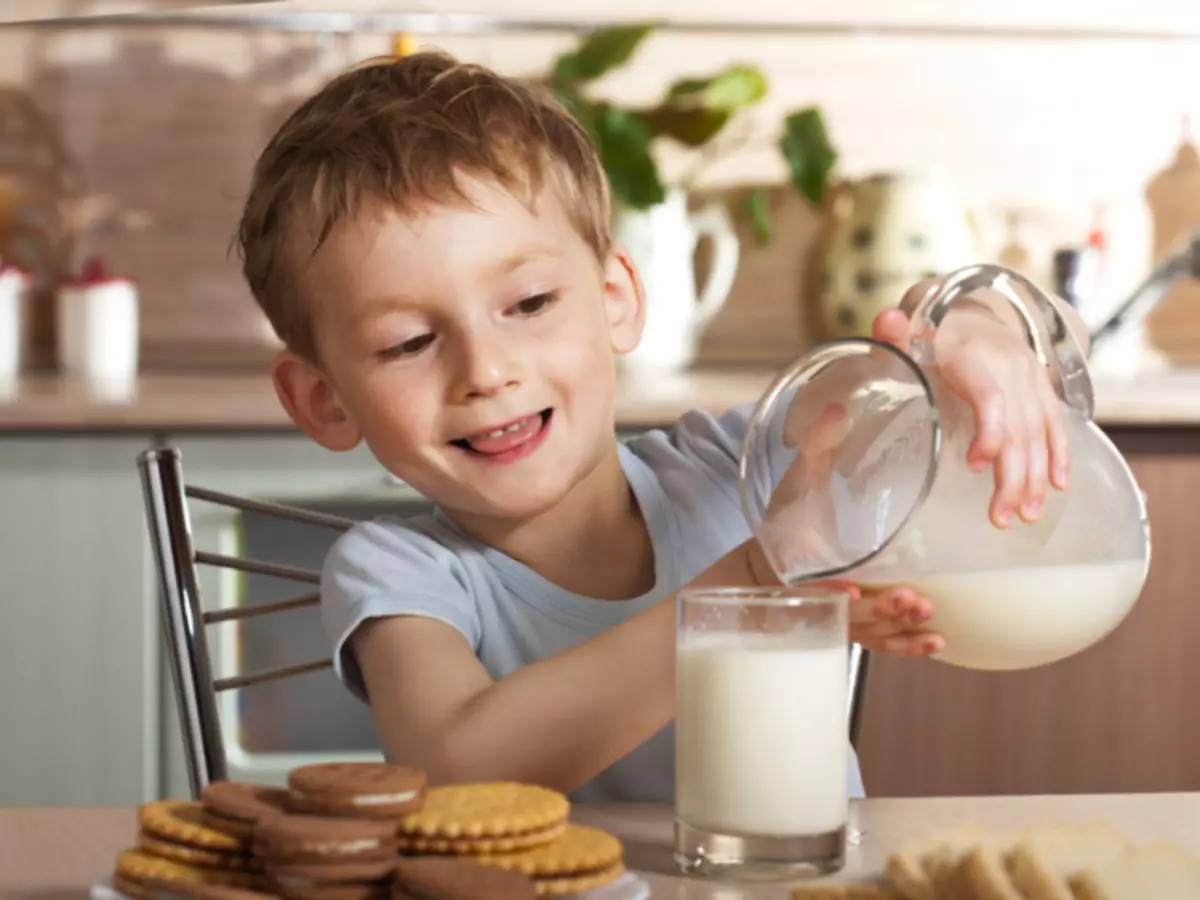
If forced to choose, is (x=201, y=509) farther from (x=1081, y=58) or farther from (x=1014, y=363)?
(x=1081, y=58)

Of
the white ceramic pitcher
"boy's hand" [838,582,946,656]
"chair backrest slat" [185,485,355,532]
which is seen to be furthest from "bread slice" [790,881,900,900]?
the white ceramic pitcher

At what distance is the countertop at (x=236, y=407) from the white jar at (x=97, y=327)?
0.80 feet

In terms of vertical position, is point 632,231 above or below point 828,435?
above

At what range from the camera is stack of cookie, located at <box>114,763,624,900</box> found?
1.93ft

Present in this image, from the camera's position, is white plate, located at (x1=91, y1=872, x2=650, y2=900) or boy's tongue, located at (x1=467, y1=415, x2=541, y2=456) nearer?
white plate, located at (x1=91, y1=872, x2=650, y2=900)

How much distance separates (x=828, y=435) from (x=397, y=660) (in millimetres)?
341

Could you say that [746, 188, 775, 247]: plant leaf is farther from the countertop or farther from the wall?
the countertop

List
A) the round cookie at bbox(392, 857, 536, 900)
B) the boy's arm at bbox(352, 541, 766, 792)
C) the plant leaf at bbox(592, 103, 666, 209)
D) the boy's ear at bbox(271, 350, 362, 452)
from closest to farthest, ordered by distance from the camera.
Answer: the round cookie at bbox(392, 857, 536, 900), the boy's arm at bbox(352, 541, 766, 792), the boy's ear at bbox(271, 350, 362, 452), the plant leaf at bbox(592, 103, 666, 209)

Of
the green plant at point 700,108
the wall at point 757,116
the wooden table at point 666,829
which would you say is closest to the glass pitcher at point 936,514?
the wooden table at point 666,829

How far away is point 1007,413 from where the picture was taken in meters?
0.70

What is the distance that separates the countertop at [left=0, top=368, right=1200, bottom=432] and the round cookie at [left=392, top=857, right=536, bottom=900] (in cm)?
131

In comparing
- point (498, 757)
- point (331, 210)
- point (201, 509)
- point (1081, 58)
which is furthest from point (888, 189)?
point (498, 757)

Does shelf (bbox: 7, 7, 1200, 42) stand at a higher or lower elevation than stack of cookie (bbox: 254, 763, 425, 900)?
higher

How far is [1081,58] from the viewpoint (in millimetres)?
2750
